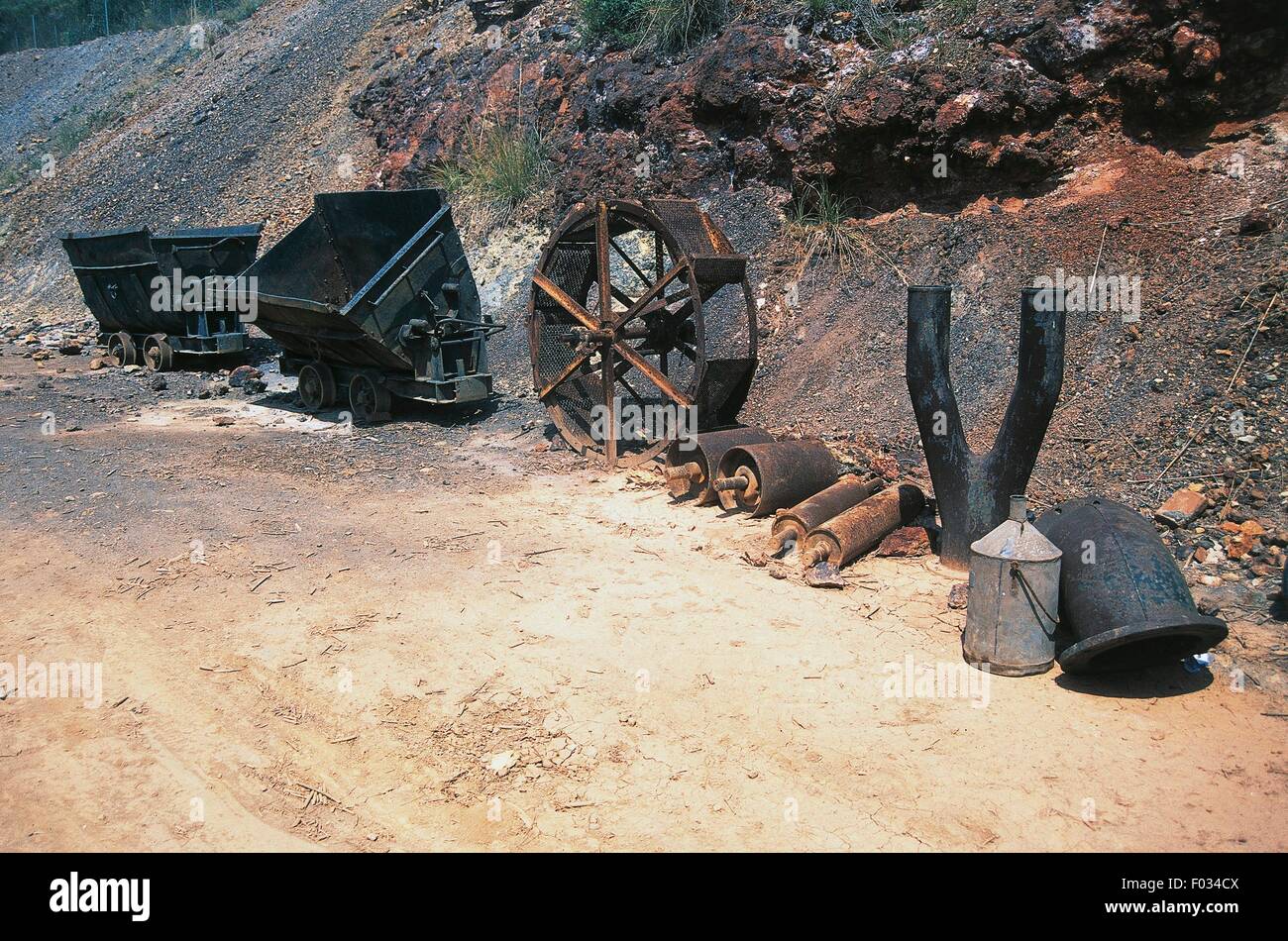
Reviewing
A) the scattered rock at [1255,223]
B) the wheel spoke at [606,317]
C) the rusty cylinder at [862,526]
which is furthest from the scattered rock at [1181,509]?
the wheel spoke at [606,317]

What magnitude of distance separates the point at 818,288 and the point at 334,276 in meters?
5.45

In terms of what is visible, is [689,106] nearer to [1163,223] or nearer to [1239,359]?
[1163,223]

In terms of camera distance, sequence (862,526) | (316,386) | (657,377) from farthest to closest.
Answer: (316,386), (657,377), (862,526)

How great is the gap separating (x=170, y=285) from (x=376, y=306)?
17.1ft

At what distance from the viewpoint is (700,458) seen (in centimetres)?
739

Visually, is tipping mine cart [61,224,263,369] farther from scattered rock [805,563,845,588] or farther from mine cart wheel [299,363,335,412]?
scattered rock [805,563,845,588]

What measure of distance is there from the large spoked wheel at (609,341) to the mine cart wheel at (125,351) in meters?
7.51

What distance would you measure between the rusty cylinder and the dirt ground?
0.64ft

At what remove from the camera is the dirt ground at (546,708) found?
3.66 meters

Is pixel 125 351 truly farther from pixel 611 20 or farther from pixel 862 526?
pixel 862 526

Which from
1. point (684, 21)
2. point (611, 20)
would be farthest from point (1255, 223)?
point (611, 20)

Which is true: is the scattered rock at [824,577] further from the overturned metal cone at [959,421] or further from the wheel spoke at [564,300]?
the wheel spoke at [564,300]

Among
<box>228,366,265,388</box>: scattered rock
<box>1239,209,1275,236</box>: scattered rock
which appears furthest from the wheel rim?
<box>1239,209,1275,236</box>: scattered rock

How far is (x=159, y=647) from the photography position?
16.5 ft
